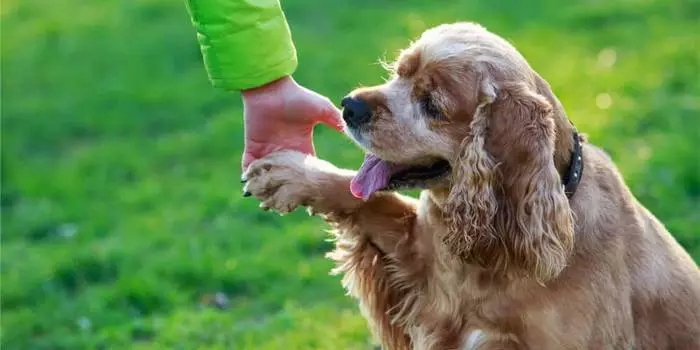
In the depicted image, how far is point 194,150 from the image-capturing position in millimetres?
8648

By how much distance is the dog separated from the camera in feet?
13.5

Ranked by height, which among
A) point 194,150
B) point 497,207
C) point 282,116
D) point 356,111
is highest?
point 356,111

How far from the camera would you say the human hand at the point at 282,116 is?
4.63 metres

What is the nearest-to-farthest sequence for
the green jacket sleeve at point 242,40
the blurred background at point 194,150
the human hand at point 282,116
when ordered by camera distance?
the green jacket sleeve at point 242,40 → the human hand at point 282,116 → the blurred background at point 194,150

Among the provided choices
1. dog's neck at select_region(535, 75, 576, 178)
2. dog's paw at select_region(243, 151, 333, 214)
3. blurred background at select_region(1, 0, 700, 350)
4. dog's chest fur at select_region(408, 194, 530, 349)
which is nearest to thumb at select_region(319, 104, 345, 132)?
dog's paw at select_region(243, 151, 333, 214)

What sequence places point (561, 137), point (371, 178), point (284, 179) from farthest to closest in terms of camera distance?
1. point (284, 179)
2. point (371, 178)
3. point (561, 137)

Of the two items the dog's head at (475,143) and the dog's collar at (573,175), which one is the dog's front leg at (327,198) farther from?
the dog's collar at (573,175)

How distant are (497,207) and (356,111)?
59 centimetres

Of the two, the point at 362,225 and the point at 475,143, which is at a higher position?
the point at 475,143

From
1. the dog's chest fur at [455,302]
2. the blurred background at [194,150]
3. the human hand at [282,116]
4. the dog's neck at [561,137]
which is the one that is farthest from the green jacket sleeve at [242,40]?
the blurred background at [194,150]

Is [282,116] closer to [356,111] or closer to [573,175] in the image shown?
[356,111]

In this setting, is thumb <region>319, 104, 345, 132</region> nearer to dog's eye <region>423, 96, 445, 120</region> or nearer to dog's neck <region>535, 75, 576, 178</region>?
dog's eye <region>423, 96, 445, 120</region>

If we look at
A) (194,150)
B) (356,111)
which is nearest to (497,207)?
(356,111)

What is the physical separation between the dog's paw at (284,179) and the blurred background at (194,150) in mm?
1108
